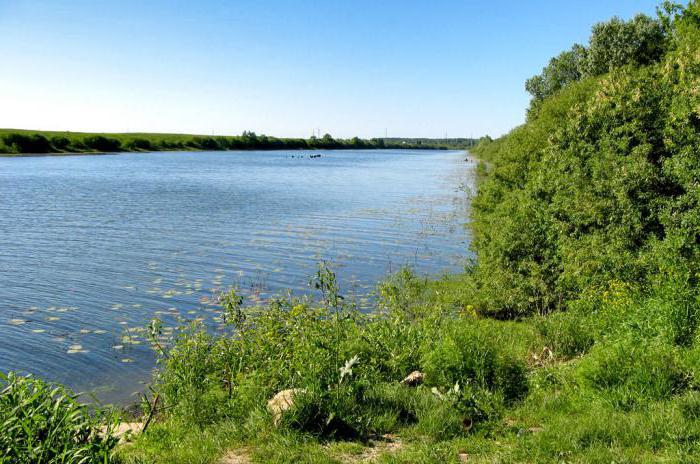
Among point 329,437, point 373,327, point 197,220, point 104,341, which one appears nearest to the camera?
point 329,437

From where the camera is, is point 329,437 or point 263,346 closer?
point 329,437

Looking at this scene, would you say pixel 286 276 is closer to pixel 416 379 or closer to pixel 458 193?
pixel 416 379

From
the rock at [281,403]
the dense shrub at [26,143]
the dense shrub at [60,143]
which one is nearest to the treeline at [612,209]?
the rock at [281,403]

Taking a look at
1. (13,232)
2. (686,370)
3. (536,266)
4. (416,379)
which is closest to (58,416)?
(416,379)

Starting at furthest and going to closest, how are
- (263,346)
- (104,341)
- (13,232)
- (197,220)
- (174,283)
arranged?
1. (197,220)
2. (13,232)
3. (174,283)
4. (104,341)
5. (263,346)

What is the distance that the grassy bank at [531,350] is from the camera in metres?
6.72

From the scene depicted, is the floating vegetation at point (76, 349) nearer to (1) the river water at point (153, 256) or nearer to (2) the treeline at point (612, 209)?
(1) the river water at point (153, 256)

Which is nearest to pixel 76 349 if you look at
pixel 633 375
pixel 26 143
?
pixel 633 375

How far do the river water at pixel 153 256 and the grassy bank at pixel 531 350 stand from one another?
2.35 meters

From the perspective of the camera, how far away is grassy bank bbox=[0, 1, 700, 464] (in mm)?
6719

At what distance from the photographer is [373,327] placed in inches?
413

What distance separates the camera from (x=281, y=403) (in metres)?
7.46

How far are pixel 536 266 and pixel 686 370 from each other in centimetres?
699

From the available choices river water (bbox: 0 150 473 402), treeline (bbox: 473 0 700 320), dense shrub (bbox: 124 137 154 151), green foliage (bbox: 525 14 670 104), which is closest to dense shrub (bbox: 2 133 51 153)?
dense shrub (bbox: 124 137 154 151)
